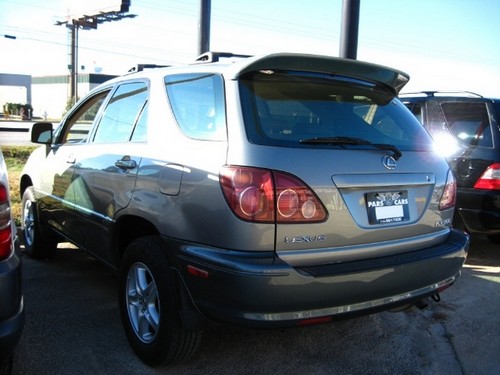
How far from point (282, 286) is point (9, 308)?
1.24m

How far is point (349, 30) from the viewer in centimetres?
637

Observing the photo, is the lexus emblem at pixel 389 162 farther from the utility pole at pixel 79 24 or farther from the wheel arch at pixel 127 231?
the utility pole at pixel 79 24

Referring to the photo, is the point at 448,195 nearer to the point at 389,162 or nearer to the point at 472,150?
the point at 389,162

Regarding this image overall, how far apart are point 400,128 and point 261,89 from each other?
1022 mm

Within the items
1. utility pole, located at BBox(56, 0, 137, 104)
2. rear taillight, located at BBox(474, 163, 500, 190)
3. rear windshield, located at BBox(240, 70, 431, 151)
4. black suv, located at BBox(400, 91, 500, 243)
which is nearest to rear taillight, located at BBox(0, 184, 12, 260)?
rear windshield, located at BBox(240, 70, 431, 151)

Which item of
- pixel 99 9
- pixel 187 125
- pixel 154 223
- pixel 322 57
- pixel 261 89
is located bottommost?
pixel 154 223

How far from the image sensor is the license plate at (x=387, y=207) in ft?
8.75

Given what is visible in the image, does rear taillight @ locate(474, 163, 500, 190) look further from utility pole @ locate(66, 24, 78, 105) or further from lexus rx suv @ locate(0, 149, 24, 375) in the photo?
utility pole @ locate(66, 24, 78, 105)

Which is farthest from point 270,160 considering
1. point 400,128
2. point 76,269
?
point 76,269

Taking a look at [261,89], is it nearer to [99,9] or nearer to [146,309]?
[146,309]

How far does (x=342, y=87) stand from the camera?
3.03 m

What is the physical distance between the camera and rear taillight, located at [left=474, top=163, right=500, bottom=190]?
4.92m

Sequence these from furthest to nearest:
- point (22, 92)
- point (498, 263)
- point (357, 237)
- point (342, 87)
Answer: point (22, 92) → point (498, 263) → point (342, 87) → point (357, 237)

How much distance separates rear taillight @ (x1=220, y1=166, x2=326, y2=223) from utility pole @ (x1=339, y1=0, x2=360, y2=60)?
14.2ft
